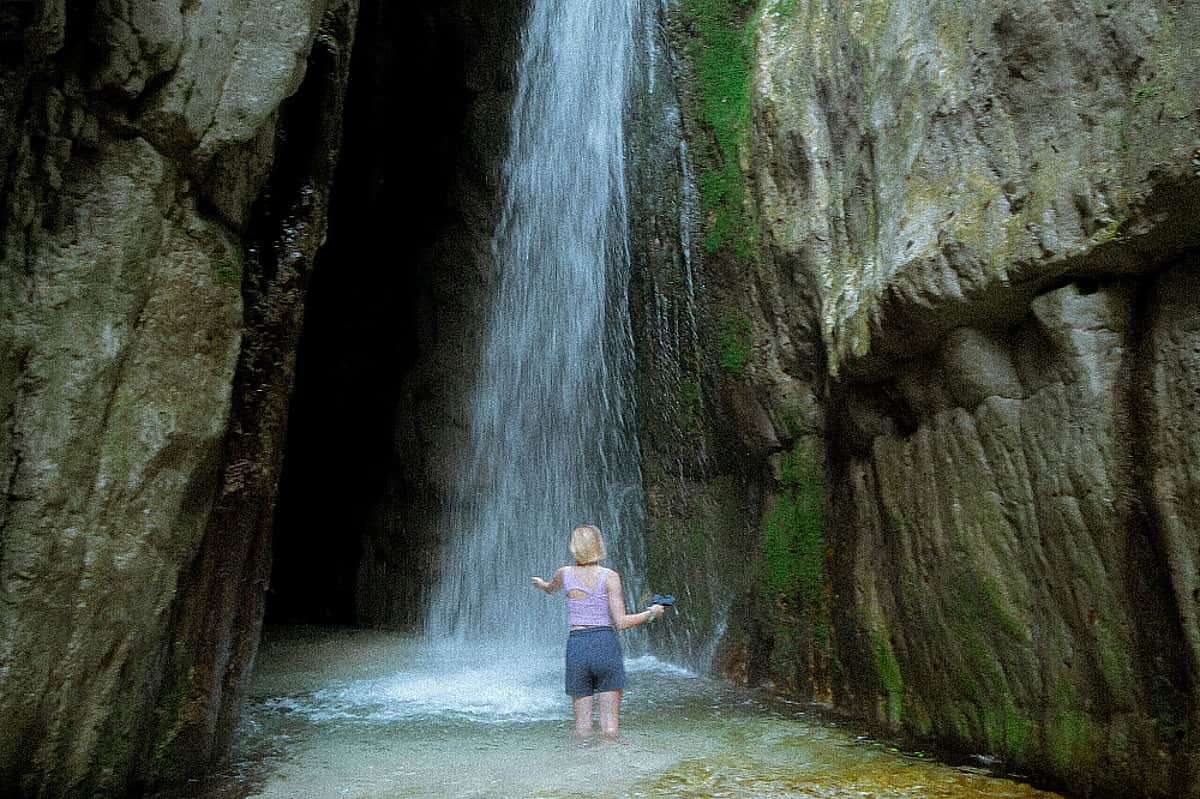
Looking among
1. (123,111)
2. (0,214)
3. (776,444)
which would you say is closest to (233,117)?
(123,111)

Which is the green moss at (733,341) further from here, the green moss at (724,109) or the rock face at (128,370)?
the rock face at (128,370)

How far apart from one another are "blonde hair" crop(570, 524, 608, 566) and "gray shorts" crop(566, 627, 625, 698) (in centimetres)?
43

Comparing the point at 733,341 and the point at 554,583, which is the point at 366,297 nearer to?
the point at 733,341

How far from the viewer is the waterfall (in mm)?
11391

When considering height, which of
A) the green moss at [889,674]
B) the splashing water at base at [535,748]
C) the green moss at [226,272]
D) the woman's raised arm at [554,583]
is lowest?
the splashing water at base at [535,748]

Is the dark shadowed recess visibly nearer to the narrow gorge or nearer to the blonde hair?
the narrow gorge

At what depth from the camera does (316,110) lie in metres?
6.07

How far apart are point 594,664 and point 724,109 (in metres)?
5.70

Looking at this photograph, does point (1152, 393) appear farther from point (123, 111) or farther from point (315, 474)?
point (315, 474)

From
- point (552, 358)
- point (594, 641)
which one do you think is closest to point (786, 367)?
point (594, 641)

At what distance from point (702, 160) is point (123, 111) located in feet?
20.0

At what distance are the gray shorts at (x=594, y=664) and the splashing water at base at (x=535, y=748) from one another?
0.33m

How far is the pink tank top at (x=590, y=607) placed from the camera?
Result: 5770 mm

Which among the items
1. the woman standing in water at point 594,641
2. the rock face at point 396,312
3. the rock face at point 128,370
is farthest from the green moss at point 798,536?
the rock face at point 396,312
